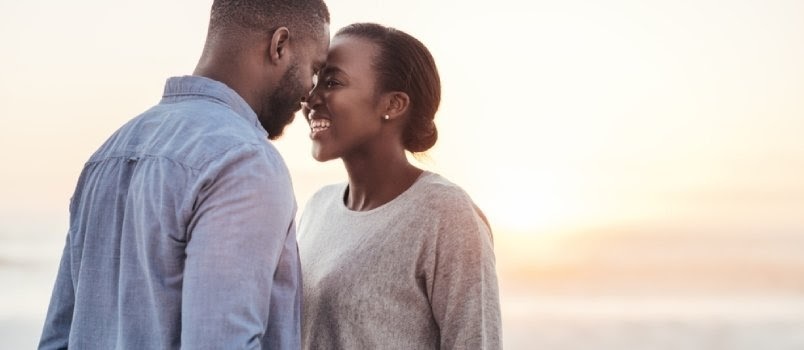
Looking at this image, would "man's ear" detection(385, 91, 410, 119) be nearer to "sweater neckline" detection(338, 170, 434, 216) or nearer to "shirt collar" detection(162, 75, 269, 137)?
"sweater neckline" detection(338, 170, 434, 216)

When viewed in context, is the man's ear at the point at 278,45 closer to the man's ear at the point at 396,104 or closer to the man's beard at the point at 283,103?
the man's beard at the point at 283,103

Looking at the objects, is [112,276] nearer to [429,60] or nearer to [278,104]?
[278,104]

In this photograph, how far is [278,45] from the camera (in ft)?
5.65

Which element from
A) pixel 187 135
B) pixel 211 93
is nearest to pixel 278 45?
pixel 211 93

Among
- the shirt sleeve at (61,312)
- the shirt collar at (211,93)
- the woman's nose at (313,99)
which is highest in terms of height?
the woman's nose at (313,99)

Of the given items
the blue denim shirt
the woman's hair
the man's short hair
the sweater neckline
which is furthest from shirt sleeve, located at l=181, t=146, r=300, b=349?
the woman's hair

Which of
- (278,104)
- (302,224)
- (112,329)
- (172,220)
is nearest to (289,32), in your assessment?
(278,104)

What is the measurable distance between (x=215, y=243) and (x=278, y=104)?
1.26 feet

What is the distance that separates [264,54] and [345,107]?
0.51 metres

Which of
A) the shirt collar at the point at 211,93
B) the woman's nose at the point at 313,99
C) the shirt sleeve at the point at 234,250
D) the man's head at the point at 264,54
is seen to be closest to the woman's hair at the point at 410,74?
the woman's nose at the point at 313,99

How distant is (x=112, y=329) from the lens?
158 cm

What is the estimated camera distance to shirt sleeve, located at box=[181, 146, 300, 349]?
1.43 metres

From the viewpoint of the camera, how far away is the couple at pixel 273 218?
1.47 meters

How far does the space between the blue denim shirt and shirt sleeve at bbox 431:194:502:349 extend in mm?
440
